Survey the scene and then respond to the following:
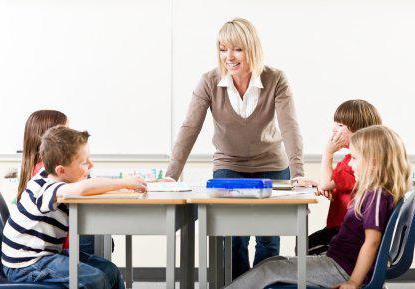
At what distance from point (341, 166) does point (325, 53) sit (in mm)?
1778

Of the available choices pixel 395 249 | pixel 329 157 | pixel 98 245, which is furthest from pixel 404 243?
pixel 98 245

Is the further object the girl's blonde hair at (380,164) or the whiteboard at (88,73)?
the whiteboard at (88,73)

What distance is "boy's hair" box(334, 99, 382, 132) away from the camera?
3.58m

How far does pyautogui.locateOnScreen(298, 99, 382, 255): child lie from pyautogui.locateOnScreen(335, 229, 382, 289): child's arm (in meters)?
0.73

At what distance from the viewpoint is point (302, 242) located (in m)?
2.72

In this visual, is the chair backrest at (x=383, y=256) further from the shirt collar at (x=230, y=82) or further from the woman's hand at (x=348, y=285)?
the shirt collar at (x=230, y=82)

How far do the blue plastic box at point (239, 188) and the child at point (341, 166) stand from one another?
0.78m

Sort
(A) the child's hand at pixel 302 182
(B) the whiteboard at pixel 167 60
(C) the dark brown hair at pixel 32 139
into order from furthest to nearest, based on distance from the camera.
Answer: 1. (B) the whiteboard at pixel 167 60
2. (A) the child's hand at pixel 302 182
3. (C) the dark brown hair at pixel 32 139

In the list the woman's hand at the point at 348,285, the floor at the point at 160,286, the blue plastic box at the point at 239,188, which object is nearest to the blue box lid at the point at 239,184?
the blue plastic box at the point at 239,188

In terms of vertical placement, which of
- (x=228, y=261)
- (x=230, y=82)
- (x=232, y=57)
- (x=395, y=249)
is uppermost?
(x=232, y=57)

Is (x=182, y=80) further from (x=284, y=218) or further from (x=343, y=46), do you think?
(x=284, y=218)

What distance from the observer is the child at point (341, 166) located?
3508mm

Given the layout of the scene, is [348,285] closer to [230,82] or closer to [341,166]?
[341,166]

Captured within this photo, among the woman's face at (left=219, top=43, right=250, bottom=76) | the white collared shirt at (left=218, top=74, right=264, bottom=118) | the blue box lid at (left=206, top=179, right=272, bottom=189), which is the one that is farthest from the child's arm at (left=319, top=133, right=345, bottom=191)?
the blue box lid at (left=206, top=179, right=272, bottom=189)
